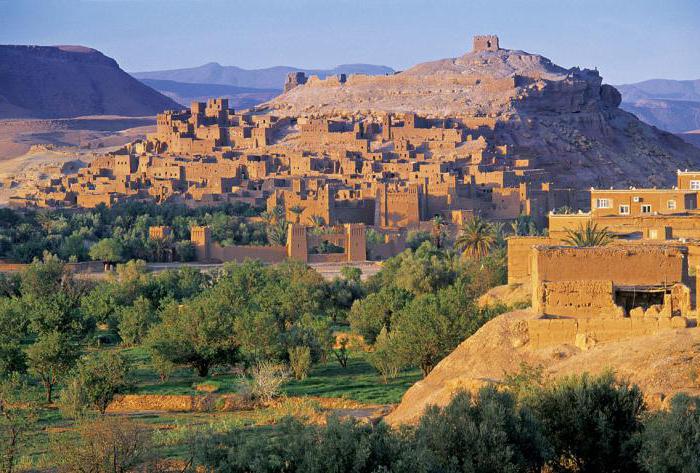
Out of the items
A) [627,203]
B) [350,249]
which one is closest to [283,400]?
[627,203]

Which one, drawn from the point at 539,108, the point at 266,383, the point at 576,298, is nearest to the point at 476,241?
the point at 266,383

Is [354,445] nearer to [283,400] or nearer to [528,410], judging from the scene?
[528,410]

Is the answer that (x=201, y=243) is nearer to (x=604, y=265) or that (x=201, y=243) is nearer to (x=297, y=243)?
(x=297, y=243)

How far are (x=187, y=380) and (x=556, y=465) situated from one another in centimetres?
1247

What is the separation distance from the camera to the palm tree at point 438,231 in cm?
5191

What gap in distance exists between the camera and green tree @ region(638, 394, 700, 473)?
42.8 feet

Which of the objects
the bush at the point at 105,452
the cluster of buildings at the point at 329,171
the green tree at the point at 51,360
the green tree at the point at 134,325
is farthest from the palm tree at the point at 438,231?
the bush at the point at 105,452

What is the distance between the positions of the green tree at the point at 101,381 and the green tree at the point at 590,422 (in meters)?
8.76

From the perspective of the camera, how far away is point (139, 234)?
53594mm

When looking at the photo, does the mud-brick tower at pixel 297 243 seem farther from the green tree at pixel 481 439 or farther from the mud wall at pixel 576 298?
the green tree at pixel 481 439

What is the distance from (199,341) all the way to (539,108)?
62.2 meters

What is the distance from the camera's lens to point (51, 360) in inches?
976

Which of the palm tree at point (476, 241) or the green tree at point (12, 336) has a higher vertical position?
the palm tree at point (476, 241)

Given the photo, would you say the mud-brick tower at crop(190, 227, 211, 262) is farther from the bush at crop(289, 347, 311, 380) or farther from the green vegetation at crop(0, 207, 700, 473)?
the bush at crop(289, 347, 311, 380)
